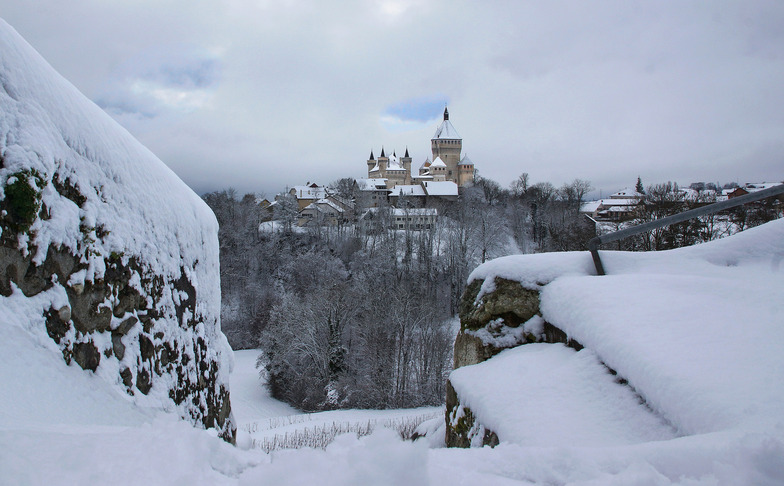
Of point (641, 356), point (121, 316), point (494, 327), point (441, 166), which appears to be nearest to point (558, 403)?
point (641, 356)

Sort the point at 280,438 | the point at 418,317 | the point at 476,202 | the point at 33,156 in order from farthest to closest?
the point at 476,202
the point at 418,317
the point at 280,438
the point at 33,156

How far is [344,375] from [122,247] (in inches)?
811

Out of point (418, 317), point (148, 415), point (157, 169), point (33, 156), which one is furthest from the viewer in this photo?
point (418, 317)

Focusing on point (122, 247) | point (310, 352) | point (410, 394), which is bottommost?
point (410, 394)

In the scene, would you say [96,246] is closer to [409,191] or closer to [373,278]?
[373,278]

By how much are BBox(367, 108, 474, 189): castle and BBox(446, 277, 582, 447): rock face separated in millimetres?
77070

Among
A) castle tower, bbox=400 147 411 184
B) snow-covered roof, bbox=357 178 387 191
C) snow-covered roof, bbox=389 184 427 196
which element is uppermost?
castle tower, bbox=400 147 411 184

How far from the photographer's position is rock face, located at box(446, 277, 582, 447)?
4691mm

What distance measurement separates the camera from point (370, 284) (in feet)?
114

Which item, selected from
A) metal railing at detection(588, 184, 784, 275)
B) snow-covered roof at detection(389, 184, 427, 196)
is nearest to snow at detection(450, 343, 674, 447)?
metal railing at detection(588, 184, 784, 275)

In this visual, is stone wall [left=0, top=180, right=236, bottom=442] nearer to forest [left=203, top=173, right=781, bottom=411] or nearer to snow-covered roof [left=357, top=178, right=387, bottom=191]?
forest [left=203, top=173, right=781, bottom=411]

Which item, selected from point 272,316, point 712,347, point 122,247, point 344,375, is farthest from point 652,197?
point 122,247

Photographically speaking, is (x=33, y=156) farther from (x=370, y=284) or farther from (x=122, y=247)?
(x=370, y=284)

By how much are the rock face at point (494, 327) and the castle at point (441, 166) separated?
7707 centimetres
